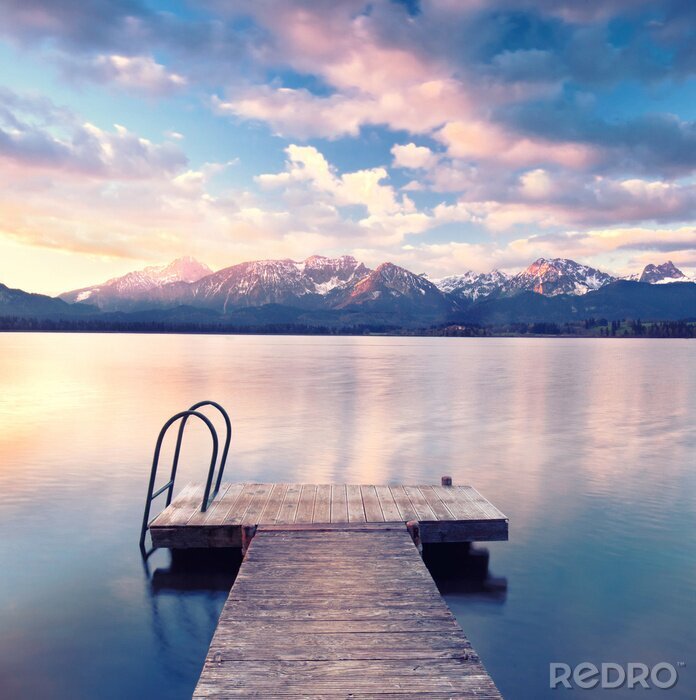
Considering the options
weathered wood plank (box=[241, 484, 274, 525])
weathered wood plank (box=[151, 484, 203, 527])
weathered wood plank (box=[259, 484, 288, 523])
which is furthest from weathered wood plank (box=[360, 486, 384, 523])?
weathered wood plank (box=[151, 484, 203, 527])

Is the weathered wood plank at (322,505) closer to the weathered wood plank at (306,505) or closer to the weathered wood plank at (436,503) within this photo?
the weathered wood plank at (306,505)

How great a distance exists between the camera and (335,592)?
30.7 feet

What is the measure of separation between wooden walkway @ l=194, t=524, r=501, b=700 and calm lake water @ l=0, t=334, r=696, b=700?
2.34 metres

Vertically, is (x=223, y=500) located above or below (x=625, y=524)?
above

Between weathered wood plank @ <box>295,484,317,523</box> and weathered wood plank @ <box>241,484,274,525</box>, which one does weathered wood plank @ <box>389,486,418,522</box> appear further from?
weathered wood plank @ <box>241,484,274,525</box>

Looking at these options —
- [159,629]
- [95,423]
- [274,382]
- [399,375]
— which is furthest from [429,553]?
[399,375]

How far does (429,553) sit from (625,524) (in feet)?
25.2

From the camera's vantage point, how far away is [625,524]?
59.1 ft

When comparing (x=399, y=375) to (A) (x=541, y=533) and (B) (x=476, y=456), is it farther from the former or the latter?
(A) (x=541, y=533)

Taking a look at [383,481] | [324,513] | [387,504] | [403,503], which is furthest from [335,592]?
[383,481]

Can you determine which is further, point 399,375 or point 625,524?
point 399,375

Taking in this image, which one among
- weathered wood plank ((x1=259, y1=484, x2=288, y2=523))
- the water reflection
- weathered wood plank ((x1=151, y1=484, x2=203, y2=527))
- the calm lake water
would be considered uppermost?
weathered wood plank ((x1=259, y1=484, x2=288, y2=523))

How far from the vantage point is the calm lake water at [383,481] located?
10.6 metres

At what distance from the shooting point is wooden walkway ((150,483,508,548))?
515 inches
